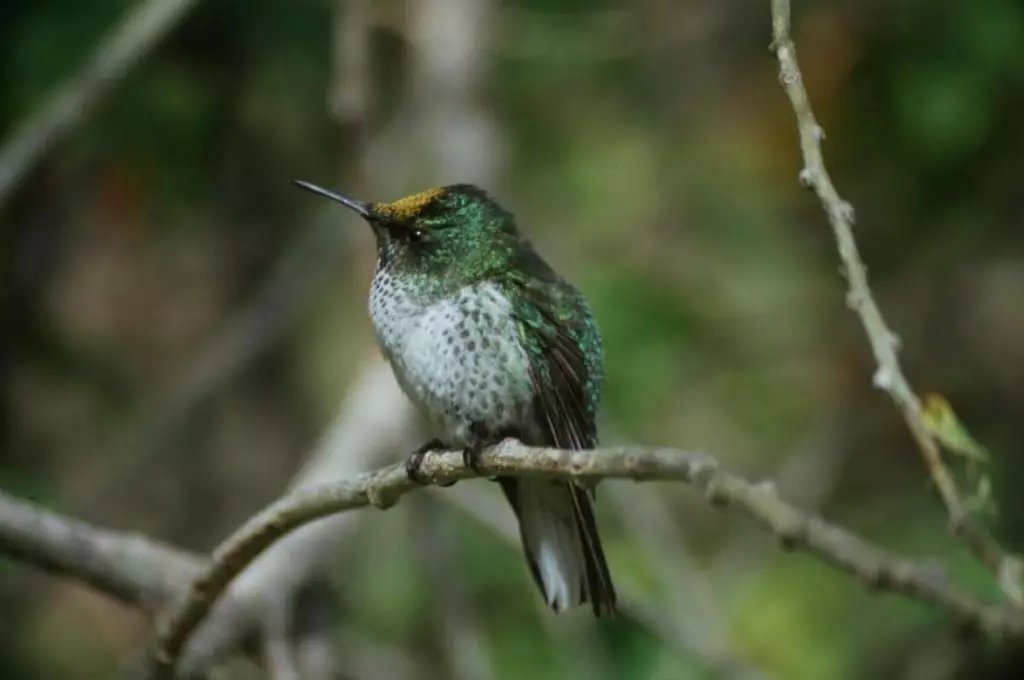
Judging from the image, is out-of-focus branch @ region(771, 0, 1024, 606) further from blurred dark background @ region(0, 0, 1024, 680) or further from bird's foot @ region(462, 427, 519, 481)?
blurred dark background @ region(0, 0, 1024, 680)

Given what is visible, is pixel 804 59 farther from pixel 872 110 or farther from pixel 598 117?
pixel 598 117

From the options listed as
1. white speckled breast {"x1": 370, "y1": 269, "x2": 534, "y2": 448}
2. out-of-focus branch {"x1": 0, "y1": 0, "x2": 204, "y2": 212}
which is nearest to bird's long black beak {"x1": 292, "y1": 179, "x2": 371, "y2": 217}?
white speckled breast {"x1": 370, "y1": 269, "x2": 534, "y2": 448}

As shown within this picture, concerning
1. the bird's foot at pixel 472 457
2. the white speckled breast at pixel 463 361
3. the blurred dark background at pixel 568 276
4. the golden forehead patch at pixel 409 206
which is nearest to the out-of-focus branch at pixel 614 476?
the bird's foot at pixel 472 457

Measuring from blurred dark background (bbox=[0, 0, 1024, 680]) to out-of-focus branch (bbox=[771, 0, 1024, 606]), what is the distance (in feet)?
5.64

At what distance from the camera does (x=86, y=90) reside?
2.86m

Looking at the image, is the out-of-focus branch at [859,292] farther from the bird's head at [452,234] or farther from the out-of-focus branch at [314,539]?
the out-of-focus branch at [314,539]

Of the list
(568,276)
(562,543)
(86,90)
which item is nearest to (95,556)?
(86,90)

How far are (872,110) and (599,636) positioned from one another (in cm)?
178

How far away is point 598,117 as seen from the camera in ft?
16.2

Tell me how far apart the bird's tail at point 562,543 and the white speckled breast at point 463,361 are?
131 millimetres

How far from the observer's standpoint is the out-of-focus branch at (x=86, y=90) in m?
2.75

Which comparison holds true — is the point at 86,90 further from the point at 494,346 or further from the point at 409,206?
the point at 494,346

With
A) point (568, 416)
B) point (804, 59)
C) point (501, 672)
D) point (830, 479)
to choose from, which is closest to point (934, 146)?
point (804, 59)

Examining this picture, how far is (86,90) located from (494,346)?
127 centimetres
